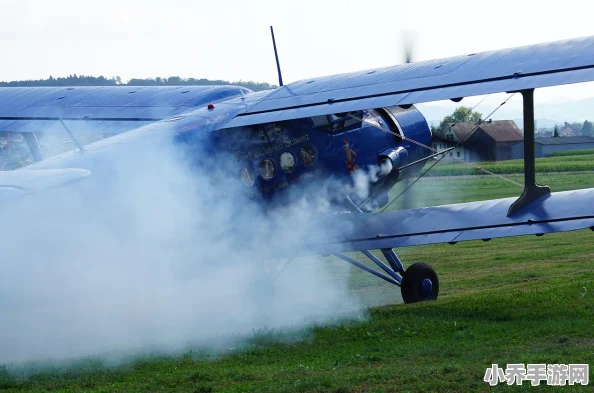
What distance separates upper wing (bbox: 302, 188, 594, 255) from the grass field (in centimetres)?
85

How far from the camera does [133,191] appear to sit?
10047 millimetres

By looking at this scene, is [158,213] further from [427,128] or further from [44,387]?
[427,128]

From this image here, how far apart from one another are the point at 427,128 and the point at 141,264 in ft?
18.3

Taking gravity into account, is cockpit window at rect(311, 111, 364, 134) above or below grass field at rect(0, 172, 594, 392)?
above

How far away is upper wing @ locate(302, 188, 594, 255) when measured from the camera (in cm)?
1014

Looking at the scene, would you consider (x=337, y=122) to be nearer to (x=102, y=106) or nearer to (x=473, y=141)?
(x=473, y=141)

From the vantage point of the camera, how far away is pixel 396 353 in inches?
318

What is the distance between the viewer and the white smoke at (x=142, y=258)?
8961mm

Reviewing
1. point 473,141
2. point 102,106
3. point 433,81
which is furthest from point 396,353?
point 102,106

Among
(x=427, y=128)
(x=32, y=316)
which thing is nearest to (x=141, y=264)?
(x=32, y=316)

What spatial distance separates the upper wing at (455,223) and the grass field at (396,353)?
85 centimetres

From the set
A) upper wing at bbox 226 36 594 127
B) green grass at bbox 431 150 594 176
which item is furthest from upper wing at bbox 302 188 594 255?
green grass at bbox 431 150 594 176

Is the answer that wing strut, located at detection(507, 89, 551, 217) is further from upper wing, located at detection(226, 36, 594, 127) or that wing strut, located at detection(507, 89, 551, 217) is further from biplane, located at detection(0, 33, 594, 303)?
upper wing, located at detection(226, 36, 594, 127)

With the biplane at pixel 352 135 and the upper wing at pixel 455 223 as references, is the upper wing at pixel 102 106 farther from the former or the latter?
the upper wing at pixel 455 223
